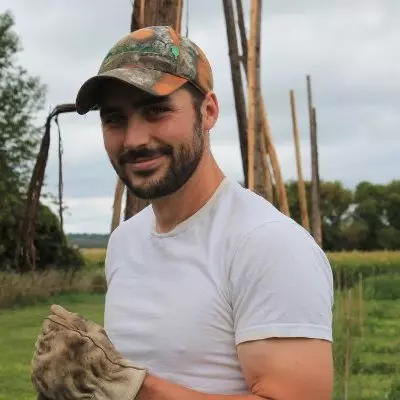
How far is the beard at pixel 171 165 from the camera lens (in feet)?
5.91

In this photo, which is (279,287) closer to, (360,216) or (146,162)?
(146,162)

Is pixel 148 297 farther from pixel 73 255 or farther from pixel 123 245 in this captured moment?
pixel 73 255

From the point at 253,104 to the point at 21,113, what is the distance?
2215 cm

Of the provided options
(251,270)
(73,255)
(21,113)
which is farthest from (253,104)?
(21,113)

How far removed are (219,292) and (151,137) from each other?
349 millimetres

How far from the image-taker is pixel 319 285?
5.36 feet

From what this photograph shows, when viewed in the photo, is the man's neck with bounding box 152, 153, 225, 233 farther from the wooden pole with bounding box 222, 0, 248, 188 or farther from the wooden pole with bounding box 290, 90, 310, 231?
the wooden pole with bounding box 290, 90, 310, 231

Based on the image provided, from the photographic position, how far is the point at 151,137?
1797 mm

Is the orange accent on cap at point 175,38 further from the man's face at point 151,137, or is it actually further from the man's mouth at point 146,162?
the man's mouth at point 146,162

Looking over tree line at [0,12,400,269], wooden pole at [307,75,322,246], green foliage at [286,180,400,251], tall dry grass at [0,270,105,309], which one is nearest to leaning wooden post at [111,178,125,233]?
tree line at [0,12,400,269]

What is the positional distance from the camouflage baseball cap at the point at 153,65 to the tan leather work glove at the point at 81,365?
0.48 m

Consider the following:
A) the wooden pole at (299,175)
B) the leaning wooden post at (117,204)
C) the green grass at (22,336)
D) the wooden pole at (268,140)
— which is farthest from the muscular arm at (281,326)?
the wooden pole at (299,175)

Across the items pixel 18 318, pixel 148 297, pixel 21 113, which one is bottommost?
pixel 18 318

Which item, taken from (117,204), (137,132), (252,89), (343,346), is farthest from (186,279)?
(343,346)
